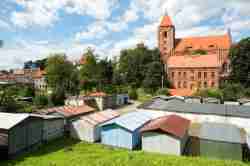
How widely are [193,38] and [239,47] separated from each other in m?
27.4

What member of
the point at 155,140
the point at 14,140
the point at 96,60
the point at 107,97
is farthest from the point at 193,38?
the point at 14,140

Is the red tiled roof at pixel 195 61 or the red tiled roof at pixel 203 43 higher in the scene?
the red tiled roof at pixel 203 43

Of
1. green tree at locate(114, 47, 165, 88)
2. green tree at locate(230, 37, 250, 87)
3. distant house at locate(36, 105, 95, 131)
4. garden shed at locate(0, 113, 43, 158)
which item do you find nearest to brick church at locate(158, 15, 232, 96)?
green tree at locate(230, 37, 250, 87)

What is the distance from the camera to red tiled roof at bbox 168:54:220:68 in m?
55.1

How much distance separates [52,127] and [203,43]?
214 ft

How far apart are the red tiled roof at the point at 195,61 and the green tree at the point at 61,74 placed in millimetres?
28185

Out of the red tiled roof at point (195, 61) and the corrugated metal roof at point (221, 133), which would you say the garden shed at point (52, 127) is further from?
the red tiled roof at point (195, 61)

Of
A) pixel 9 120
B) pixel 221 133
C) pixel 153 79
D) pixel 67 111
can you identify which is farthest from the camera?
pixel 153 79

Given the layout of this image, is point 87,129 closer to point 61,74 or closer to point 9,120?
point 9,120

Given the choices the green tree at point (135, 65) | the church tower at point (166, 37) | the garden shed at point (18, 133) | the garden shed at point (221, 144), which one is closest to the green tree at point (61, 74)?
the green tree at point (135, 65)

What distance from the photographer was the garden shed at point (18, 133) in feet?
46.0

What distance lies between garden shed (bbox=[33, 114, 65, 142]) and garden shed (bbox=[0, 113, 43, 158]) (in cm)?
65

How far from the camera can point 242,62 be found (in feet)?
156

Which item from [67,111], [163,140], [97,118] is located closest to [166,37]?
[67,111]
